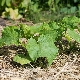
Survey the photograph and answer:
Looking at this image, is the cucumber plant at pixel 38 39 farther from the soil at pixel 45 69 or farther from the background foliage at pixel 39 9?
the background foliage at pixel 39 9

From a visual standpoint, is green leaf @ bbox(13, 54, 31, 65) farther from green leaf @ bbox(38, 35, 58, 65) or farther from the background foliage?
the background foliage

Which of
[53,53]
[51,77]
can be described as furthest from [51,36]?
[51,77]

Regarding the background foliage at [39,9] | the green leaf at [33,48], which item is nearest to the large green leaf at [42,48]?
the green leaf at [33,48]

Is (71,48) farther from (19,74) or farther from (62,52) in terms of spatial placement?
(19,74)

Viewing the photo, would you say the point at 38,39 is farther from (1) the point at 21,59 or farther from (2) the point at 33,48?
(1) the point at 21,59

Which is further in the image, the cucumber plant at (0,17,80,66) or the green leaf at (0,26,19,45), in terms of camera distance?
the green leaf at (0,26,19,45)

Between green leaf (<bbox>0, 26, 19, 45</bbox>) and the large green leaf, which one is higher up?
green leaf (<bbox>0, 26, 19, 45</bbox>)

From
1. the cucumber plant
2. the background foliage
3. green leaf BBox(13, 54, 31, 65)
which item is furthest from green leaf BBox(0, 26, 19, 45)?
the background foliage
